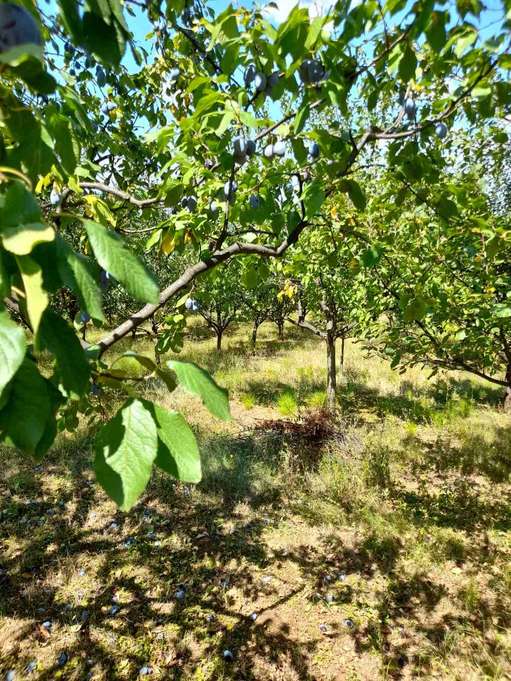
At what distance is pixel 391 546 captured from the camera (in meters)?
4.32

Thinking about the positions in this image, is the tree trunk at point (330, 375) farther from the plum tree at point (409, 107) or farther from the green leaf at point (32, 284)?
the green leaf at point (32, 284)

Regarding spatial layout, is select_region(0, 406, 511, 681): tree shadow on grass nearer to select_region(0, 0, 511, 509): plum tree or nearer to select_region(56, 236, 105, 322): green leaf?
select_region(0, 0, 511, 509): plum tree

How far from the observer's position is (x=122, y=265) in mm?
506

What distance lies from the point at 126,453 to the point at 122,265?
25cm

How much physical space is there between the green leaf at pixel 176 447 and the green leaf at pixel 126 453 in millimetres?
30

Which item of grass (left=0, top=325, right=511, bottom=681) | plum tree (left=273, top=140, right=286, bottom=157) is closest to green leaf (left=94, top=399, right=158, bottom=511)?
plum tree (left=273, top=140, right=286, bottom=157)

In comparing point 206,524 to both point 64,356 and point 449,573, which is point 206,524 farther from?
point 64,356

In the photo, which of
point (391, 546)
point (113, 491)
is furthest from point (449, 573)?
point (113, 491)

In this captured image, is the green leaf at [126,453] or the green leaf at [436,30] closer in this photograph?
the green leaf at [126,453]

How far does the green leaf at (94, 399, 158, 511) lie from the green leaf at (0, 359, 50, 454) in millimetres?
75

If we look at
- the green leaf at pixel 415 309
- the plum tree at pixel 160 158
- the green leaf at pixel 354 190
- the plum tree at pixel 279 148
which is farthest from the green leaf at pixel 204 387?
the green leaf at pixel 415 309

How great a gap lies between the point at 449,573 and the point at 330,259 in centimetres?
376

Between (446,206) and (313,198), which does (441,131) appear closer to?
(446,206)

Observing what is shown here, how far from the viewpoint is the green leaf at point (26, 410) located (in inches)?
17.8
